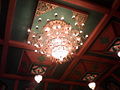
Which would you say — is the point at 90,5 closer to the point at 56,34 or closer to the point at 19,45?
the point at 56,34

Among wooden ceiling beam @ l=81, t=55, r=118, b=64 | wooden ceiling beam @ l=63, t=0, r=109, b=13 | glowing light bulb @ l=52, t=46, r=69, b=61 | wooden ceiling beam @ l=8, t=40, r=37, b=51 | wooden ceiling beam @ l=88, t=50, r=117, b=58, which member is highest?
wooden ceiling beam @ l=63, t=0, r=109, b=13

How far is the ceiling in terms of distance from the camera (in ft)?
14.9

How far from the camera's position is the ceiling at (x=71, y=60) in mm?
4539

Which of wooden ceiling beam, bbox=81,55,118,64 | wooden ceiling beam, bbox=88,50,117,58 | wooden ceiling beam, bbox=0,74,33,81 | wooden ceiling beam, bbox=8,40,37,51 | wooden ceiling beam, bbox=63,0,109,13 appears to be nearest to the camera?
wooden ceiling beam, bbox=63,0,109,13

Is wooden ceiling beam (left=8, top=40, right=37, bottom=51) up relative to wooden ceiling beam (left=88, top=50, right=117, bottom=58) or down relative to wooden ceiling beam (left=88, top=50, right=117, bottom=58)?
down

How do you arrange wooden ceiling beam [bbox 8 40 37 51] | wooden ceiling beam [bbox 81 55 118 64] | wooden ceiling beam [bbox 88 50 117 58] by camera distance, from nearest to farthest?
wooden ceiling beam [bbox 8 40 37 51] < wooden ceiling beam [bbox 88 50 117 58] < wooden ceiling beam [bbox 81 55 118 64]

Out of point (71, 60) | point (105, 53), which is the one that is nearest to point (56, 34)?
point (71, 60)

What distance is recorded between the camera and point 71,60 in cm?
666

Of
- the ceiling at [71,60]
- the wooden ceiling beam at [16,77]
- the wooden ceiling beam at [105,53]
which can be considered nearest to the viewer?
the ceiling at [71,60]

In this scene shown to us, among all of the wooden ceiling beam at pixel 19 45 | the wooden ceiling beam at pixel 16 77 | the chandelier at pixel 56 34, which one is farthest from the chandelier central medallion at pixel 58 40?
the wooden ceiling beam at pixel 16 77

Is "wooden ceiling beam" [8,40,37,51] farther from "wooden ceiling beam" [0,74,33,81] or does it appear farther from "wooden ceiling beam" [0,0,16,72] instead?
"wooden ceiling beam" [0,74,33,81]

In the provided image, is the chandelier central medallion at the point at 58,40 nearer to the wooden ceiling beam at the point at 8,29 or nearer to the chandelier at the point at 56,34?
the chandelier at the point at 56,34

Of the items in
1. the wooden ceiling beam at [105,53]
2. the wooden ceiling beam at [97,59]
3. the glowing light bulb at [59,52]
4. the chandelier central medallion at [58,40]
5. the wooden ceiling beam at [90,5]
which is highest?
the wooden ceiling beam at [90,5]

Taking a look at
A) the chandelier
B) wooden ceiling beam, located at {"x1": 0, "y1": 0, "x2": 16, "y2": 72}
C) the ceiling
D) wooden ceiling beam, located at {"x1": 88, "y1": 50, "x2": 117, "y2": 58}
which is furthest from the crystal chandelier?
wooden ceiling beam, located at {"x1": 88, "y1": 50, "x2": 117, "y2": 58}
